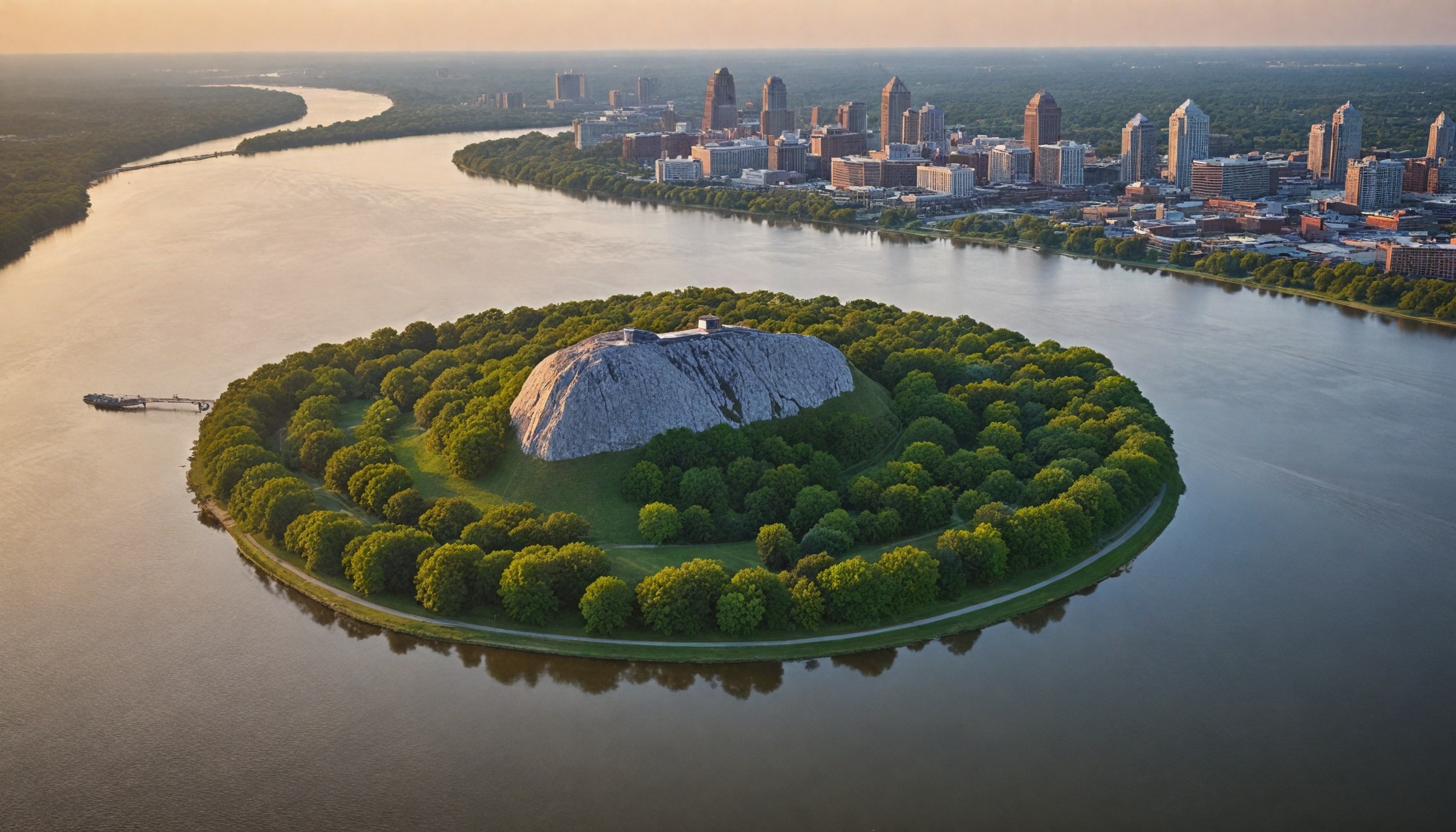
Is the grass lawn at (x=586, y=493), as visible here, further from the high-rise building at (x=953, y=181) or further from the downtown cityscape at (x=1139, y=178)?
the high-rise building at (x=953, y=181)

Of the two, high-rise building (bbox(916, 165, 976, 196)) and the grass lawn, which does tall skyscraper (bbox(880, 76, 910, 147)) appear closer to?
high-rise building (bbox(916, 165, 976, 196))

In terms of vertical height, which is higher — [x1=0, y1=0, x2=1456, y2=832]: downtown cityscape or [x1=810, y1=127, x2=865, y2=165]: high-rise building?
[x1=810, y1=127, x2=865, y2=165]: high-rise building

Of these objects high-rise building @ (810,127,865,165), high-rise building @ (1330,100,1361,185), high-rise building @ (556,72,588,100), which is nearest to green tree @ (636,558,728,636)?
high-rise building @ (1330,100,1361,185)

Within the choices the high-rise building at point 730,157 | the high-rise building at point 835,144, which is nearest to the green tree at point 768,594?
the high-rise building at point 730,157

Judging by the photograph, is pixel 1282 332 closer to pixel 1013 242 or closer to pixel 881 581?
pixel 1013 242

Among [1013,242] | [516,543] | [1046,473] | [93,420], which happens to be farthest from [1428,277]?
[93,420]
